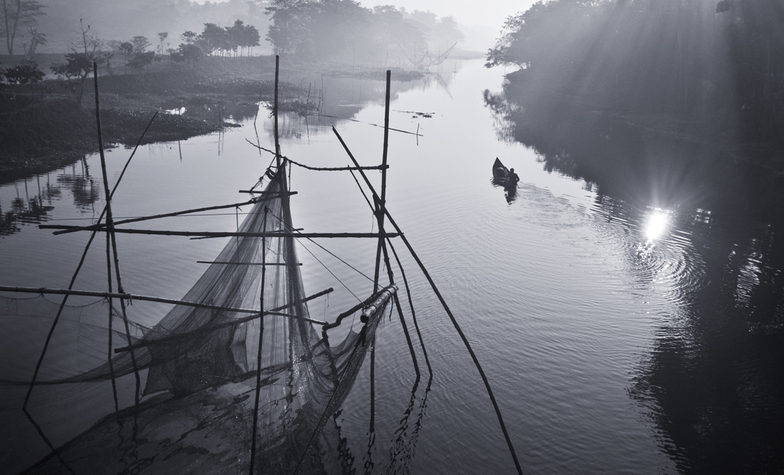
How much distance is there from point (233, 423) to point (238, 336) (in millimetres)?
1142

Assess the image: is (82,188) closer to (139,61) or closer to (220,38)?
(139,61)

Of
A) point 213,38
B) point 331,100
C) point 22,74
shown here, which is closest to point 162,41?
point 213,38

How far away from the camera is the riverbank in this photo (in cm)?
1983

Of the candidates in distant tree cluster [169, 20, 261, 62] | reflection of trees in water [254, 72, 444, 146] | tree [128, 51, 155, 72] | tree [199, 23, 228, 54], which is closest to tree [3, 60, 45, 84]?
reflection of trees in water [254, 72, 444, 146]

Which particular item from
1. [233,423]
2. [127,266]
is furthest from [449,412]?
[127,266]

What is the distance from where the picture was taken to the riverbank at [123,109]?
65.1ft

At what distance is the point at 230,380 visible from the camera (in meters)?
6.60

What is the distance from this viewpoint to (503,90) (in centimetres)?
5975

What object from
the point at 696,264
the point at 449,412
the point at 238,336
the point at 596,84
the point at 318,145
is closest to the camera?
the point at 238,336

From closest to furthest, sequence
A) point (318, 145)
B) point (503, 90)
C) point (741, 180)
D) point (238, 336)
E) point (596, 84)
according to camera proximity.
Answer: point (238, 336)
point (741, 180)
point (318, 145)
point (596, 84)
point (503, 90)

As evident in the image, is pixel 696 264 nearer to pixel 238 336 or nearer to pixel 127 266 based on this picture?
pixel 238 336

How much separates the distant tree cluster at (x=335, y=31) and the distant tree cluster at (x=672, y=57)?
33390mm

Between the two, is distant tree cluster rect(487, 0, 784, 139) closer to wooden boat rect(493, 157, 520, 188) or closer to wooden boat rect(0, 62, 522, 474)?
wooden boat rect(493, 157, 520, 188)

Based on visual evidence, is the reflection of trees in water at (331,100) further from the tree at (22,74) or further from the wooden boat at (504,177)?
the tree at (22,74)
